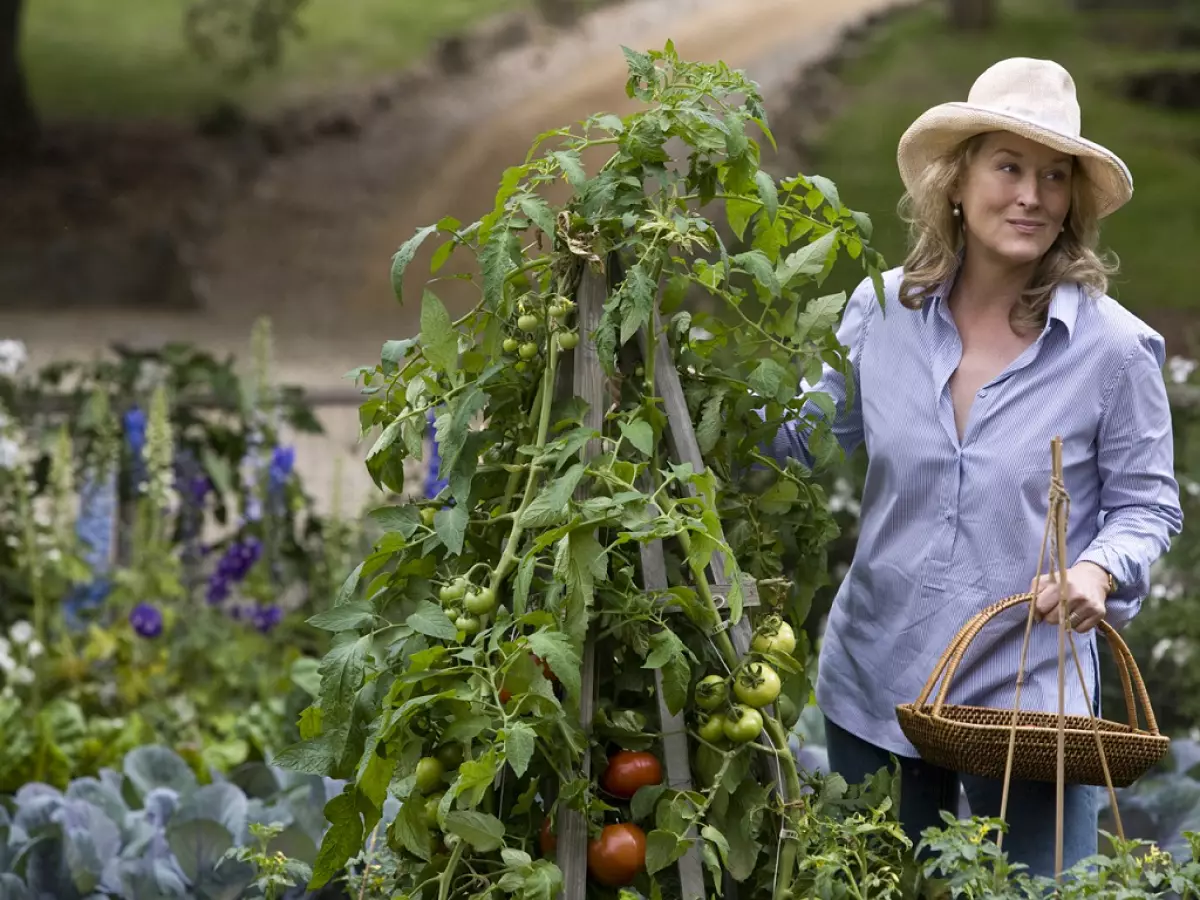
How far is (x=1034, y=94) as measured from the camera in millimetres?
1778

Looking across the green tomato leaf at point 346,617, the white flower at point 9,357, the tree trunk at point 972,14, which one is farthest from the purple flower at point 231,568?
the tree trunk at point 972,14

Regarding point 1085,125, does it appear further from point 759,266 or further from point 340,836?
point 340,836

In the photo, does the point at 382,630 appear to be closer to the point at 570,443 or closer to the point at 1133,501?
the point at 570,443

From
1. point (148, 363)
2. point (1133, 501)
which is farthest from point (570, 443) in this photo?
point (148, 363)

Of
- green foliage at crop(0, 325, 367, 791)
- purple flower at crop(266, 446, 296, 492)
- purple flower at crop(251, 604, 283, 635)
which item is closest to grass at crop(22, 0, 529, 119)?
green foliage at crop(0, 325, 367, 791)

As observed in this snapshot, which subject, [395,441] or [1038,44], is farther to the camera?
[1038,44]

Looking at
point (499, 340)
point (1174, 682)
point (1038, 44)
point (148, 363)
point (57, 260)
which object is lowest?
point (1174, 682)

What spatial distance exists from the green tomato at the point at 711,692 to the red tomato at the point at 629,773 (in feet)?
0.29

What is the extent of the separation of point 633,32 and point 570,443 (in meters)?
3.89

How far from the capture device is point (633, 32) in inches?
201

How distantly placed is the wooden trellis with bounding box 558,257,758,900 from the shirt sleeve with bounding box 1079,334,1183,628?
0.46 metres

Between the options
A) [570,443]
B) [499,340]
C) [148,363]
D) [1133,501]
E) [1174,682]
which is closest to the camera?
[570,443]

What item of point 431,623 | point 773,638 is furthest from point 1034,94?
point 431,623

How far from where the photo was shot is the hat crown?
1768 millimetres
